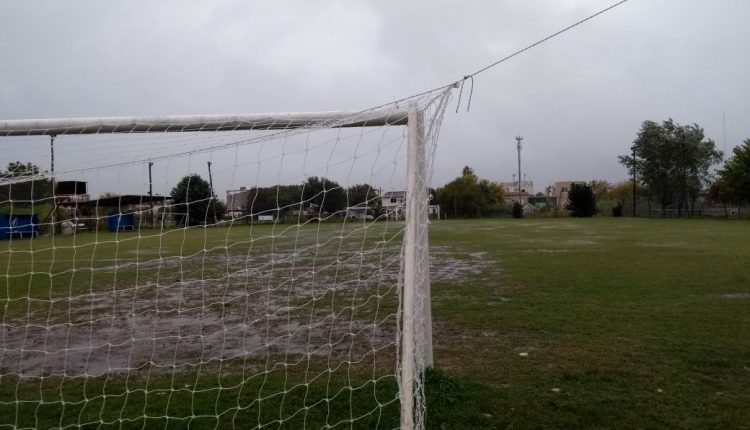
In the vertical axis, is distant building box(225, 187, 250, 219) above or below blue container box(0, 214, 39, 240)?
above

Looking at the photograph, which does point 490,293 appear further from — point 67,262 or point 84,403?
point 67,262

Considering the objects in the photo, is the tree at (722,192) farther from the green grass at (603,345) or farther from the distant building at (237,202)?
the distant building at (237,202)

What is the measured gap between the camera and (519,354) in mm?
5344

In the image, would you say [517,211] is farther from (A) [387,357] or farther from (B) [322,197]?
(A) [387,357]

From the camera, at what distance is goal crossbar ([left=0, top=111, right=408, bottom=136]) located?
14.1 feet

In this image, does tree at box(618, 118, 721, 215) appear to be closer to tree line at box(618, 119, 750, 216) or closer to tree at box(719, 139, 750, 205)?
tree line at box(618, 119, 750, 216)

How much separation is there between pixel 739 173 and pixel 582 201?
58.0 ft

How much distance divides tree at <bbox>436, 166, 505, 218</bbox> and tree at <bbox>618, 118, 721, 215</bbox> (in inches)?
657

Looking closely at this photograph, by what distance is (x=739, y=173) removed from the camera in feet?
152

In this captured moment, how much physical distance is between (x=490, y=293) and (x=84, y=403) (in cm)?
602

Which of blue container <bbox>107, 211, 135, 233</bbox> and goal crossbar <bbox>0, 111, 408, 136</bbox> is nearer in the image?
goal crossbar <bbox>0, 111, 408, 136</bbox>

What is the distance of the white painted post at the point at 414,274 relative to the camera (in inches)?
136

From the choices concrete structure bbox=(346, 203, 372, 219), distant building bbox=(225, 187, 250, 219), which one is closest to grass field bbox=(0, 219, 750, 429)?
concrete structure bbox=(346, 203, 372, 219)

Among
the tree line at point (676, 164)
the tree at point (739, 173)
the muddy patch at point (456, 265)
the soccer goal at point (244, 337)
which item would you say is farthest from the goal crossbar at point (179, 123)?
the tree line at point (676, 164)
